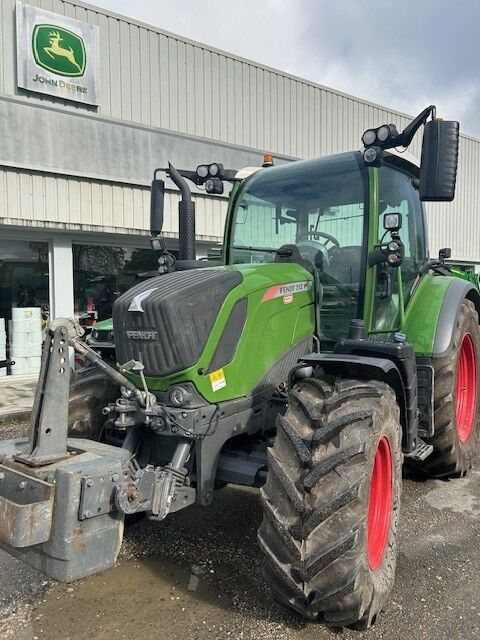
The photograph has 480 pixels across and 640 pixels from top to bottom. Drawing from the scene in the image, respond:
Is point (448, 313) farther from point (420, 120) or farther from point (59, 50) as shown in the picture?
point (59, 50)

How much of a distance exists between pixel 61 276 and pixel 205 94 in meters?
4.11

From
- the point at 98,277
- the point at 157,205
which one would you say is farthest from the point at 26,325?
the point at 157,205

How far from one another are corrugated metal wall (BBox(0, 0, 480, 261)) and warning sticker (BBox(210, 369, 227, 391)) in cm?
689

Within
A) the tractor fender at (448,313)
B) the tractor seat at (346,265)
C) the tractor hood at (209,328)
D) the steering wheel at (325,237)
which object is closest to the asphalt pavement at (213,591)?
the tractor hood at (209,328)

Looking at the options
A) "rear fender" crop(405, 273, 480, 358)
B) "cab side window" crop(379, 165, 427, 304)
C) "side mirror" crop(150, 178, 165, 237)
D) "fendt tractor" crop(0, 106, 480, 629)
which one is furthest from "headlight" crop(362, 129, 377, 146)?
"side mirror" crop(150, 178, 165, 237)

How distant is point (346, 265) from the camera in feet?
12.4

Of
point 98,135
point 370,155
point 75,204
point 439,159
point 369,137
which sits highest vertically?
point 98,135

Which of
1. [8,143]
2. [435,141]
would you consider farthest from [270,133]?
[435,141]

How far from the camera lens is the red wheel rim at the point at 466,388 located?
4.57 metres

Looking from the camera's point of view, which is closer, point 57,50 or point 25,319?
point 57,50

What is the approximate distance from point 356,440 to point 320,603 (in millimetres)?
670

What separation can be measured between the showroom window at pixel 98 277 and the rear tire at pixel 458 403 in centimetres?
573

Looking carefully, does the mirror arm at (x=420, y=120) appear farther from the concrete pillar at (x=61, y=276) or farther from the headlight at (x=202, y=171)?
the concrete pillar at (x=61, y=276)

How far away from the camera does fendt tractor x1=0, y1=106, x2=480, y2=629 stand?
7.63 feet
